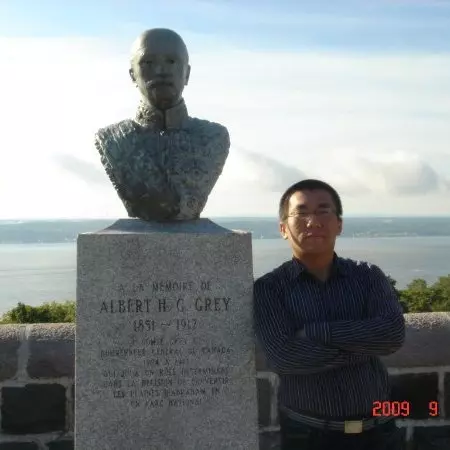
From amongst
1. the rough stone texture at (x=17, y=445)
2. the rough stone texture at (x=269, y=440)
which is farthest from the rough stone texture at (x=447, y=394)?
the rough stone texture at (x=17, y=445)

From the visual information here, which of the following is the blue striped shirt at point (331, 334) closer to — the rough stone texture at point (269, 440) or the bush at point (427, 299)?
the rough stone texture at point (269, 440)

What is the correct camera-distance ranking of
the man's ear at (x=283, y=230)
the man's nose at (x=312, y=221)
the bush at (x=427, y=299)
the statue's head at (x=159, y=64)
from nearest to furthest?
the man's nose at (x=312, y=221)
the man's ear at (x=283, y=230)
the statue's head at (x=159, y=64)
the bush at (x=427, y=299)

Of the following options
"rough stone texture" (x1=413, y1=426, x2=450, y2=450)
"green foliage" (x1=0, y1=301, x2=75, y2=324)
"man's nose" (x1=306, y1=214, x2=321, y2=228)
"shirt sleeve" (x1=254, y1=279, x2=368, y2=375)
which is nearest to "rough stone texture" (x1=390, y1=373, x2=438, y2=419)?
"rough stone texture" (x1=413, y1=426, x2=450, y2=450)

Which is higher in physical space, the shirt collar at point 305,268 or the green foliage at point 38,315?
the shirt collar at point 305,268

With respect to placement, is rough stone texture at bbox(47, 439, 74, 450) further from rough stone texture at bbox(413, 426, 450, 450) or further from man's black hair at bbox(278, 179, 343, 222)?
rough stone texture at bbox(413, 426, 450, 450)

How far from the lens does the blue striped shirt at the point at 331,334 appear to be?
277cm

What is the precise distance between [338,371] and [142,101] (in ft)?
5.42

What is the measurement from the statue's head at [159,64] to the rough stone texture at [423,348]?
6.50ft

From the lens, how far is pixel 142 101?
3498mm

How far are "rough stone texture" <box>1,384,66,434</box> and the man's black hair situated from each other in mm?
1759

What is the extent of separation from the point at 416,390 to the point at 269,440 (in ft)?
3.07

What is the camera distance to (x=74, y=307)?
6.28m

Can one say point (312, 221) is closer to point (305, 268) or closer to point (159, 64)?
point (305, 268)

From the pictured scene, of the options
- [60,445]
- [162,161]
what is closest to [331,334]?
[162,161]
